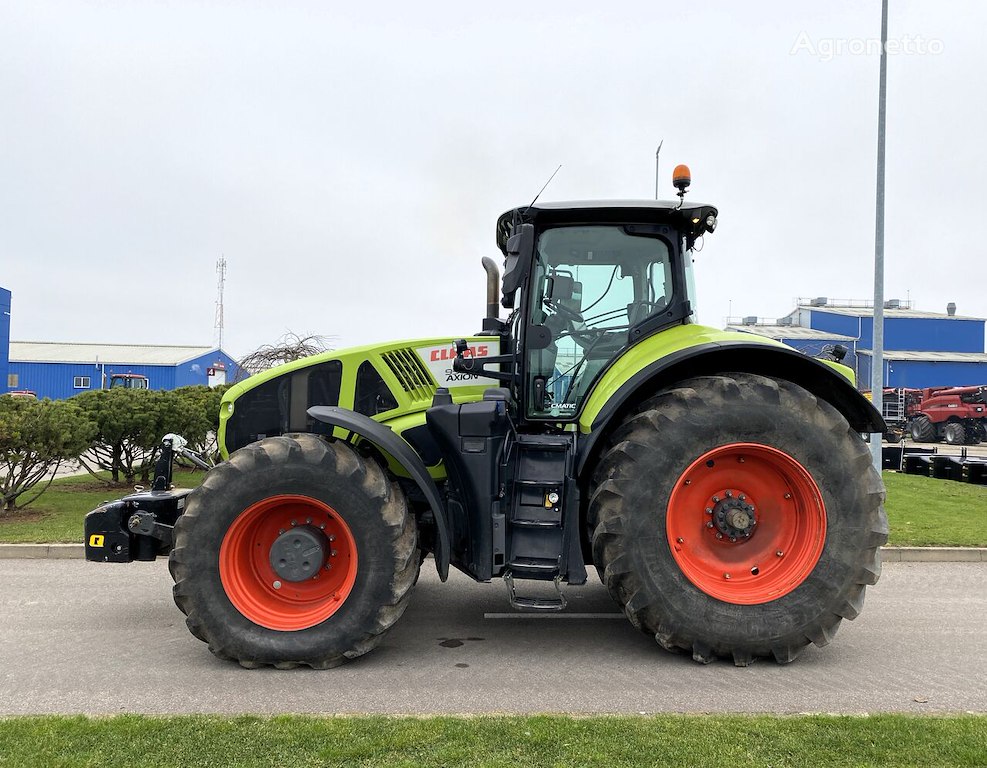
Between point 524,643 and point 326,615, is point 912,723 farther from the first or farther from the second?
point 326,615

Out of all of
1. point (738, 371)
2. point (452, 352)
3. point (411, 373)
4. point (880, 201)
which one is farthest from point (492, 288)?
point (880, 201)

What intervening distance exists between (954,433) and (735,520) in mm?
27717

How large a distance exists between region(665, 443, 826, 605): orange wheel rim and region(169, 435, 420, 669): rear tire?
1767mm

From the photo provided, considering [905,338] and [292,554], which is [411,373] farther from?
[905,338]

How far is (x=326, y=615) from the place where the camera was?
4086mm

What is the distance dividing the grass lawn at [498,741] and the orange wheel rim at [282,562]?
0.86 meters

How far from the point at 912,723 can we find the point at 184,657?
13.3 ft

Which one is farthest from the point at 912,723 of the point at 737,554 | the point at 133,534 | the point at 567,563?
the point at 133,534

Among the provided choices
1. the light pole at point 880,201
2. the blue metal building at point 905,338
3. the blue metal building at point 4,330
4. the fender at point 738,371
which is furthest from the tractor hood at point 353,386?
the blue metal building at point 905,338

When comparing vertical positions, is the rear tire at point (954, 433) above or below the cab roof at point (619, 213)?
below

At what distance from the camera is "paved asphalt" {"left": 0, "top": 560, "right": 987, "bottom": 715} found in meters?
3.58

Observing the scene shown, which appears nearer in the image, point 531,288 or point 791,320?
point 531,288

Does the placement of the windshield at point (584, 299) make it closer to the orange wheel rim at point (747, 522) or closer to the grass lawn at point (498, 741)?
the orange wheel rim at point (747, 522)

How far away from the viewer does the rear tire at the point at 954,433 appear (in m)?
26.2
